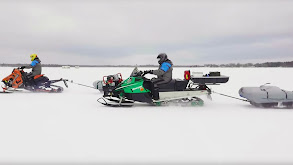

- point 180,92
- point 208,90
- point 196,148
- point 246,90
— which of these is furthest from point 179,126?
point 246,90

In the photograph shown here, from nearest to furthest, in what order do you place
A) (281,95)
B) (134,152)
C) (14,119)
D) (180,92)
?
(134,152)
(14,119)
(281,95)
(180,92)

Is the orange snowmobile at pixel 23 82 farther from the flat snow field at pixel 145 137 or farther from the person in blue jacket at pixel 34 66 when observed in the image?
the flat snow field at pixel 145 137

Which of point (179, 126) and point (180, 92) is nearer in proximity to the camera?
point (179, 126)

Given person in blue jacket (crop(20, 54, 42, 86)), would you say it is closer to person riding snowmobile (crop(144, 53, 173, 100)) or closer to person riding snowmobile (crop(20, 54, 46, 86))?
person riding snowmobile (crop(20, 54, 46, 86))

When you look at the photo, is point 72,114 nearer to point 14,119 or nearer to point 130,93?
point 14,119

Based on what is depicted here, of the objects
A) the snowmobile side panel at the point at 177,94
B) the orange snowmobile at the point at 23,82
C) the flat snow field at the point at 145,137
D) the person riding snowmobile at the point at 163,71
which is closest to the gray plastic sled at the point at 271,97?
the flat snow field at the point at 145,137

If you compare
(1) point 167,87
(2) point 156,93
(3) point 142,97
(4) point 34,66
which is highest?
(4) point 34,66

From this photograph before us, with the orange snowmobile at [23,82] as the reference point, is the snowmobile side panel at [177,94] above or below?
below

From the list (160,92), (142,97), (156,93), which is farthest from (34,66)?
(160,92)

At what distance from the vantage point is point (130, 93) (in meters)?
6.54

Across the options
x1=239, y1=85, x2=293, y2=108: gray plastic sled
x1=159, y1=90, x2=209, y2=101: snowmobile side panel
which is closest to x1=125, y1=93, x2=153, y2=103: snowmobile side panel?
x1=159, y1=90, x2=209, y2=101: snowmobile side panel

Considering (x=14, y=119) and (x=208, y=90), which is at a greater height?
(x=208, y=90)

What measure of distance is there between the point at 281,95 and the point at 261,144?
3.40 metres

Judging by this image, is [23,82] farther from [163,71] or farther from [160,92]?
[163,71]
